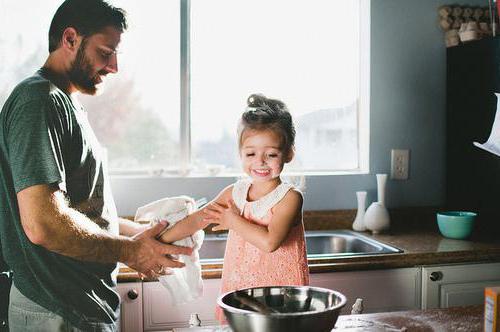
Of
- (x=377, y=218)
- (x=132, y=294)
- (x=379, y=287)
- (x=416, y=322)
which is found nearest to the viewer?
(x=416, y=322)

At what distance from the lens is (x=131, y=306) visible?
2.05 m

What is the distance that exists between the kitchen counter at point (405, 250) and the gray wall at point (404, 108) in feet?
0.29

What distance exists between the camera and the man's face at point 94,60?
168 centimetres

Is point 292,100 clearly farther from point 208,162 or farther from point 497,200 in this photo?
point 497,200

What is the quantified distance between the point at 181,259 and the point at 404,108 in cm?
161

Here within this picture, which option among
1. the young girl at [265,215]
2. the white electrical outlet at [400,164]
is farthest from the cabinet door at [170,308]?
the white electrical outlet at [400,164]

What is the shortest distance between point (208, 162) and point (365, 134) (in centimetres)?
82

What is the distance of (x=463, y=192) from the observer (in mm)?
2852

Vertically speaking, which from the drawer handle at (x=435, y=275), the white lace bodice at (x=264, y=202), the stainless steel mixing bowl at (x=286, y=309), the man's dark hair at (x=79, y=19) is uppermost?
the man's dark hair at (x=79, y=19)

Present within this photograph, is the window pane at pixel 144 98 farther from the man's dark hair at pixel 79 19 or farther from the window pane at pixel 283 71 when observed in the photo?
the man's dark hair at pixel 79 19

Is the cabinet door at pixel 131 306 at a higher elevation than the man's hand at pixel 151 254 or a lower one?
lower

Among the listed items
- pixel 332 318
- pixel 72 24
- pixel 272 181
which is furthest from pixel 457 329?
pixel 72 24

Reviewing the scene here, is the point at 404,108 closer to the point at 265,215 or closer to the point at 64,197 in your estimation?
the point at 265,215

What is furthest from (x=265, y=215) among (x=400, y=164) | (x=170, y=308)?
(x=400, y=164)
